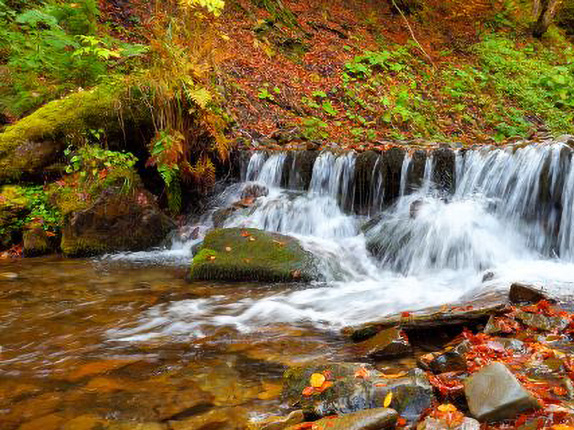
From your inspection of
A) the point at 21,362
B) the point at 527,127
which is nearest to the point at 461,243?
the point at 21,362

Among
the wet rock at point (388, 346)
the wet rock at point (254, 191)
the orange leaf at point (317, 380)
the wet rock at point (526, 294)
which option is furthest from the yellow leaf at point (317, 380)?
the wet rock at point (254, 191)

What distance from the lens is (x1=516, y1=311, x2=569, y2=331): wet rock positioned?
342 cm

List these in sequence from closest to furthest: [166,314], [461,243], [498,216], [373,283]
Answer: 1. [166,314]
2. [373,283]
3. [461,243]
4. [498,216]

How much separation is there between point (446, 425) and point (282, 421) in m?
0.89

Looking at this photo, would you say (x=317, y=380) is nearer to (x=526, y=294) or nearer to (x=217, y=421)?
(x=217, y=421)

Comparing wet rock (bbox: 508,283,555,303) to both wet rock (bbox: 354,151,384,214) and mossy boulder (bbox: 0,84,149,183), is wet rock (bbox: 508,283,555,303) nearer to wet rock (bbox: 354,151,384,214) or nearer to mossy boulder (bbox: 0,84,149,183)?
wet rock (bbox: 354,151,384,214)

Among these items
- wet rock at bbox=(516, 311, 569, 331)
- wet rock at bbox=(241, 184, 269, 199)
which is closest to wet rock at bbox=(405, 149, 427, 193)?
wet rock at bbox=(241, 184, 269, 199)

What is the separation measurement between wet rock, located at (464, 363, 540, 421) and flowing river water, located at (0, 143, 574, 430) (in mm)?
1143

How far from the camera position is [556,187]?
6.50m

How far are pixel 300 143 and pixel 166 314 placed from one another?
5830 mm

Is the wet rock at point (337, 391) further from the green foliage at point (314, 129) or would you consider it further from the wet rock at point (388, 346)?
the green foliage at point (314, 129)

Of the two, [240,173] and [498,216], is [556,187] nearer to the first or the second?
[498,216]

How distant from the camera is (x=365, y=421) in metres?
2.17

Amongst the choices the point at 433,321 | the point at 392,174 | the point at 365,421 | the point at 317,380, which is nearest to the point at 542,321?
A: the point at 433,321
